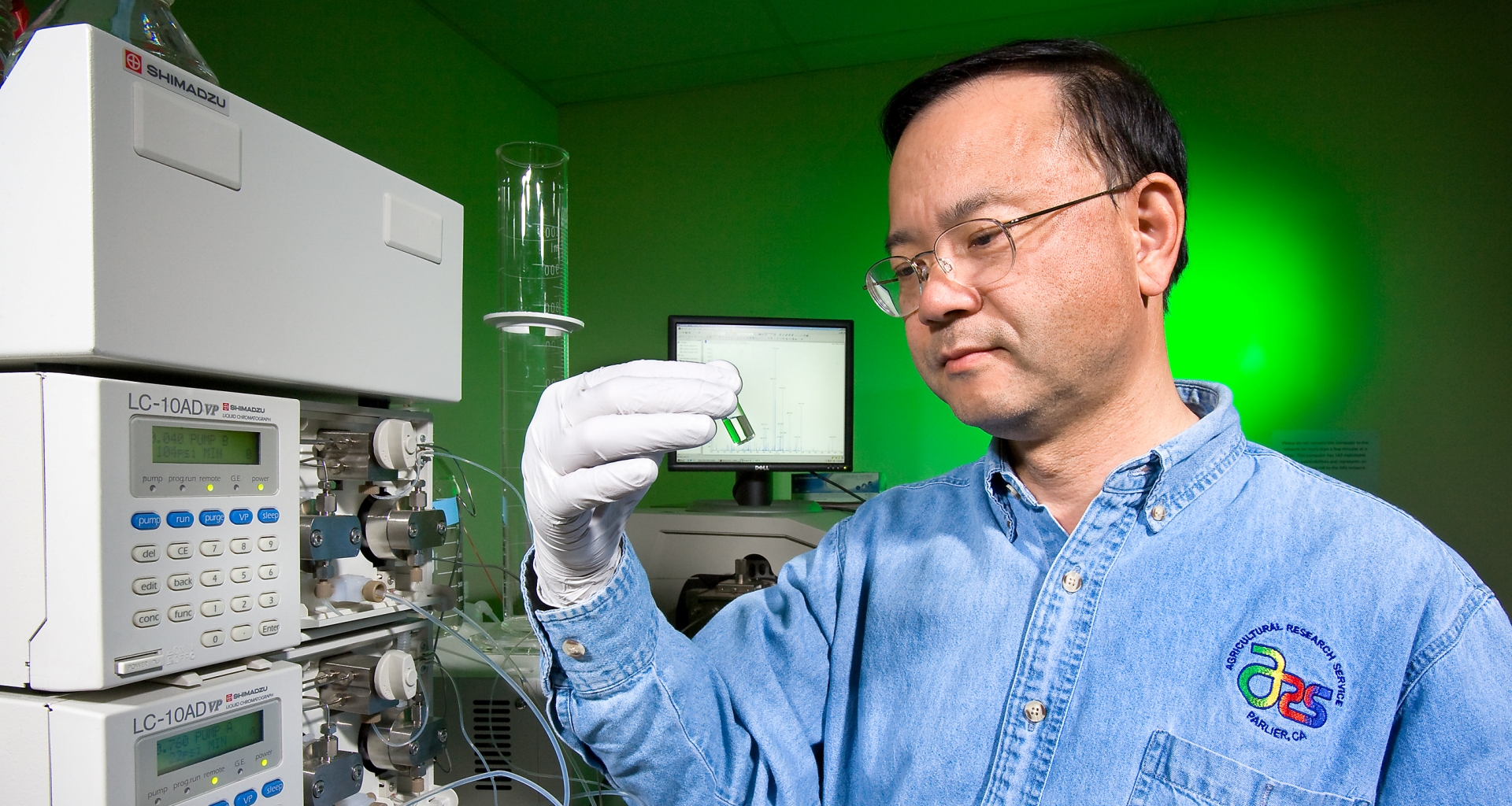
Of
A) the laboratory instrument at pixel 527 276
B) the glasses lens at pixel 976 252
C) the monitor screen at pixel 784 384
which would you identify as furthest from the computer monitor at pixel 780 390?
the glasses lens at pixel 976 252

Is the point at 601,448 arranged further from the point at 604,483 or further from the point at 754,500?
the point at 754,500

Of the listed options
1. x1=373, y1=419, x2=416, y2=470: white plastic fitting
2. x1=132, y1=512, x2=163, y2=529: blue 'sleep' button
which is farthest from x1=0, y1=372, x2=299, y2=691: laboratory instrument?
x1=373, y1=419, x2=416, y2=470: white plastic fitting

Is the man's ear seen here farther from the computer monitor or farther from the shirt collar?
the computer monitor

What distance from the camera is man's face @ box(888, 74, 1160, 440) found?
0.72m

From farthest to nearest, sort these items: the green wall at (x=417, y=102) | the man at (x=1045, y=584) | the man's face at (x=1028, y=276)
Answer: the green wall at (x=417, y=102), the man's face at (x=1028, y=276), the man at (x=1045, y=584)

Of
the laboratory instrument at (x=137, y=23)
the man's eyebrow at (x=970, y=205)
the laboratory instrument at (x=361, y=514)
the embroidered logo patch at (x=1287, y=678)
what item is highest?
the laboratory instrument at (x=137, y=23)

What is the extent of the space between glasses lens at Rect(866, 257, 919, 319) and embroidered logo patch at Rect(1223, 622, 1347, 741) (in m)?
0.42

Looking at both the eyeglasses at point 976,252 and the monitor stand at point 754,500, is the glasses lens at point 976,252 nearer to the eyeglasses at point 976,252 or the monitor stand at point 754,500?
the eyeglasses at point 976,252

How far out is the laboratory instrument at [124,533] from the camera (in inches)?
20.3

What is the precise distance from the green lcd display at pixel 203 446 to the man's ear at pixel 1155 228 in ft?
2.74

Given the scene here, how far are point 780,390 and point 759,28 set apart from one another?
119 cm

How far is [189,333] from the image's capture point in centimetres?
58

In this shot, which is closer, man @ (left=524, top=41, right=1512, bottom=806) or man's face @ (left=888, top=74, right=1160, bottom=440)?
man @ (left=524, top=41, right=1512, bottom=806)

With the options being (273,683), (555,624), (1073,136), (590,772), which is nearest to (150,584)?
(273,683)
